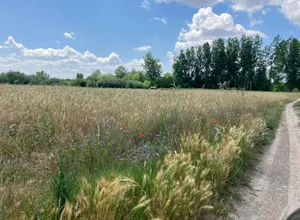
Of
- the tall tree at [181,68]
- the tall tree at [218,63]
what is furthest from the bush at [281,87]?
the tall tree at [181,68]

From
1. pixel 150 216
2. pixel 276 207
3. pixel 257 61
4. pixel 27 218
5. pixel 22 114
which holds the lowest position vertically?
pixel 276 207

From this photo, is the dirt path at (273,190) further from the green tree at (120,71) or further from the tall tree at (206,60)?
the green tree at (120,71)

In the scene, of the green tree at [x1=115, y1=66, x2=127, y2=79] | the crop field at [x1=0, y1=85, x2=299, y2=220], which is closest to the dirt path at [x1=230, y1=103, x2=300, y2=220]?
the crop field at [x1=0, y1=85, x2=299, y2=220]

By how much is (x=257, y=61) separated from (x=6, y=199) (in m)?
102

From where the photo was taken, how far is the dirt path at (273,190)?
329 centimetres

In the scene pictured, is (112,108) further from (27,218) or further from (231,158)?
(27,218)

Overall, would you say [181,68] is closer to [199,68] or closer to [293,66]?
[199,68]

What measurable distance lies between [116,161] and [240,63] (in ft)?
321

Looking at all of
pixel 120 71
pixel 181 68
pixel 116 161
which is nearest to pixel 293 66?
pixel 181 68

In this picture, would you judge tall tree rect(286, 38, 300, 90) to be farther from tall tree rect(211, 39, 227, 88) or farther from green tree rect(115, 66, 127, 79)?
green tree rect(115, 66, 127, 79)

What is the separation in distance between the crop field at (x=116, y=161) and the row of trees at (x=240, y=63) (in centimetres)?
7892

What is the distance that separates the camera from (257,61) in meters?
91.6

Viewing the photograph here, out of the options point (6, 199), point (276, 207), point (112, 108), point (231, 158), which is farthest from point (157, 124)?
point (6, 199)

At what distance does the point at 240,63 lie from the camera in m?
91.9
